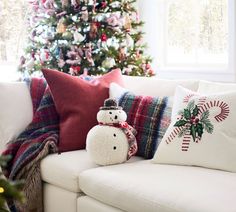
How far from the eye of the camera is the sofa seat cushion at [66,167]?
6.58ft

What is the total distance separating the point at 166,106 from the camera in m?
2.22

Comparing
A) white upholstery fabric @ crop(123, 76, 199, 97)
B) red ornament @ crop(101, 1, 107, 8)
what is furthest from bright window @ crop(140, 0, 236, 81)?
white upholstery fabric @ crop(123, 76, 199, 97)

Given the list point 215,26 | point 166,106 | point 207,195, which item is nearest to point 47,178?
point 166,106

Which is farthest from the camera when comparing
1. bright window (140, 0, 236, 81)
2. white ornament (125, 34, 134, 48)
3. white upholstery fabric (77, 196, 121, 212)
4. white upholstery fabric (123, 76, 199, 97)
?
bright window (140, 0, 236, 81)

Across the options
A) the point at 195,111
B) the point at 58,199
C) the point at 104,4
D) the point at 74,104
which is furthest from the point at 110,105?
the point at 104,4

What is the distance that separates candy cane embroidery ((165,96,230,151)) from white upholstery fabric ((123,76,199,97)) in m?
0.34

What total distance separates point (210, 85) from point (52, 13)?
1954 millimetres

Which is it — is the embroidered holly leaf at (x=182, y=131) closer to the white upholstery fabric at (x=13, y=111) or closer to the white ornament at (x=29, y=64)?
the white upholstery fabric at (x=13, y=111)

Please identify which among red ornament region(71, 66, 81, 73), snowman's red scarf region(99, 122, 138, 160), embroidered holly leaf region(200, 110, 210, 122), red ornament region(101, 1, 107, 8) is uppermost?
red ornament region(101, 1, 107, 8)

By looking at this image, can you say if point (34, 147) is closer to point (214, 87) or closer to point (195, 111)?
point (195, 111)

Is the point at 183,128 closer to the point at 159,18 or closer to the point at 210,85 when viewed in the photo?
the point at 210,85

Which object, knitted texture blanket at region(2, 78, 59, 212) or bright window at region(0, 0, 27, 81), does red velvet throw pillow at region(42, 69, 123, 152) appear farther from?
bright window at region(0, 0, 27, 81)

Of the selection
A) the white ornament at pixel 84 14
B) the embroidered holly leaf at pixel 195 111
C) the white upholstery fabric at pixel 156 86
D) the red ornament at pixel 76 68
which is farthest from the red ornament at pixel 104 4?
the embroidered holly leaf at pixel 195 111

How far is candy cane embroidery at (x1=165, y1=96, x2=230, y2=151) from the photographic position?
6.24 ft
